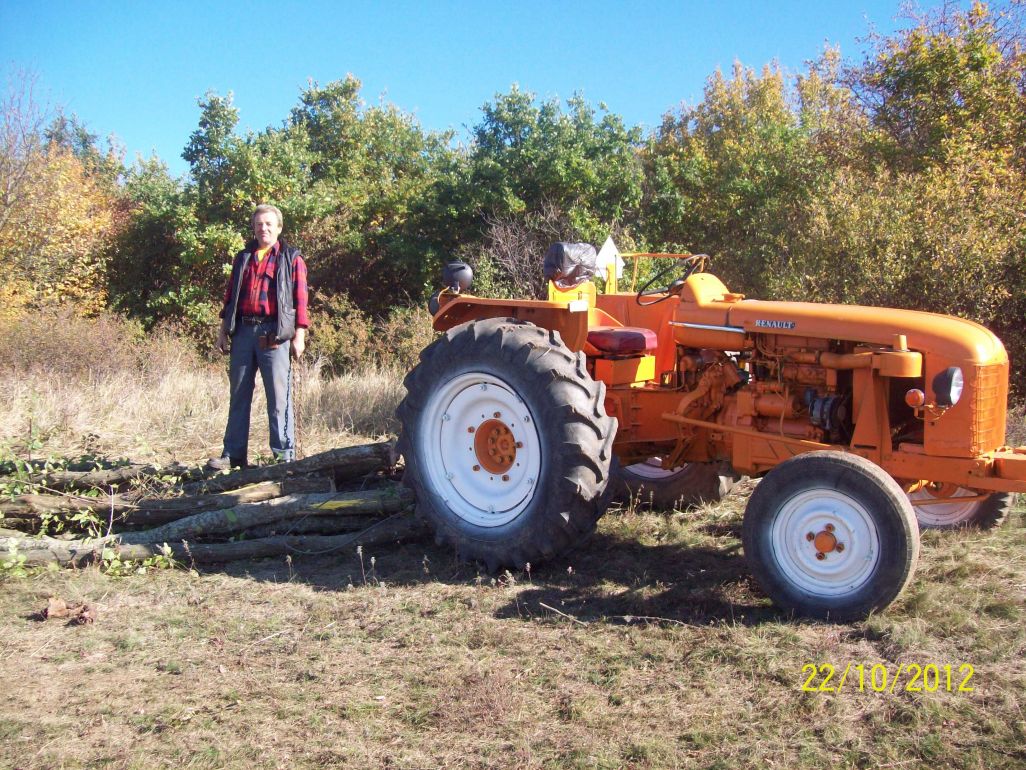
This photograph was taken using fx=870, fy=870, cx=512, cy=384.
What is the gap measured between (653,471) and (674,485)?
182 millimetres

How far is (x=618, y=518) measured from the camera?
5344 mm

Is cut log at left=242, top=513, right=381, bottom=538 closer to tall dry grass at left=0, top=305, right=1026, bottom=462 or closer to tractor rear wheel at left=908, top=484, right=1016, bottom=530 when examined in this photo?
tall dry grass at left=0, top=305, right=1026, bottom=462

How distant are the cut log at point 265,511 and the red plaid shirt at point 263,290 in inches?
53.4

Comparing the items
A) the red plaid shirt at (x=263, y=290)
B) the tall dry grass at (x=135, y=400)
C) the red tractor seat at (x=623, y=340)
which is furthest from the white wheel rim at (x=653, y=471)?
the tall dry grass at (x=135, y=400)

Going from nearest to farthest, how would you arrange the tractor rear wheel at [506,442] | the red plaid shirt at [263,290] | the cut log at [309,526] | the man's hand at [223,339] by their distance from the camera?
the tractor rear wheel at [506,442] → the cut log at [309,526] → the red plaid shirt at [263,290] → the man's hand at [223,339]

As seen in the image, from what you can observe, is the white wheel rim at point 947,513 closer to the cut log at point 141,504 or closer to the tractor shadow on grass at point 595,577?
the tractor shadow on grass at point 595,577

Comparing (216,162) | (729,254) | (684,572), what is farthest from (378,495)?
(216,162)

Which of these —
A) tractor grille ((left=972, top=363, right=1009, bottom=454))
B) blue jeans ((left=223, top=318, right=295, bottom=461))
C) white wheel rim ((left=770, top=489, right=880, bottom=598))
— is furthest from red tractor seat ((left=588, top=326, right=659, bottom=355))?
blue jeans ((left=223, top=318, right=295, bottom=461))

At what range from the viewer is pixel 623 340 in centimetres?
478

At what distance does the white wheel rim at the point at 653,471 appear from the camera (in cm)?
570

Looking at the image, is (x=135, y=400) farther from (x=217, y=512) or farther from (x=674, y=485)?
(x=674, y=485)

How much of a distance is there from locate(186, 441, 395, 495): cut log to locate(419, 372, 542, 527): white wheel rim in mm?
616
